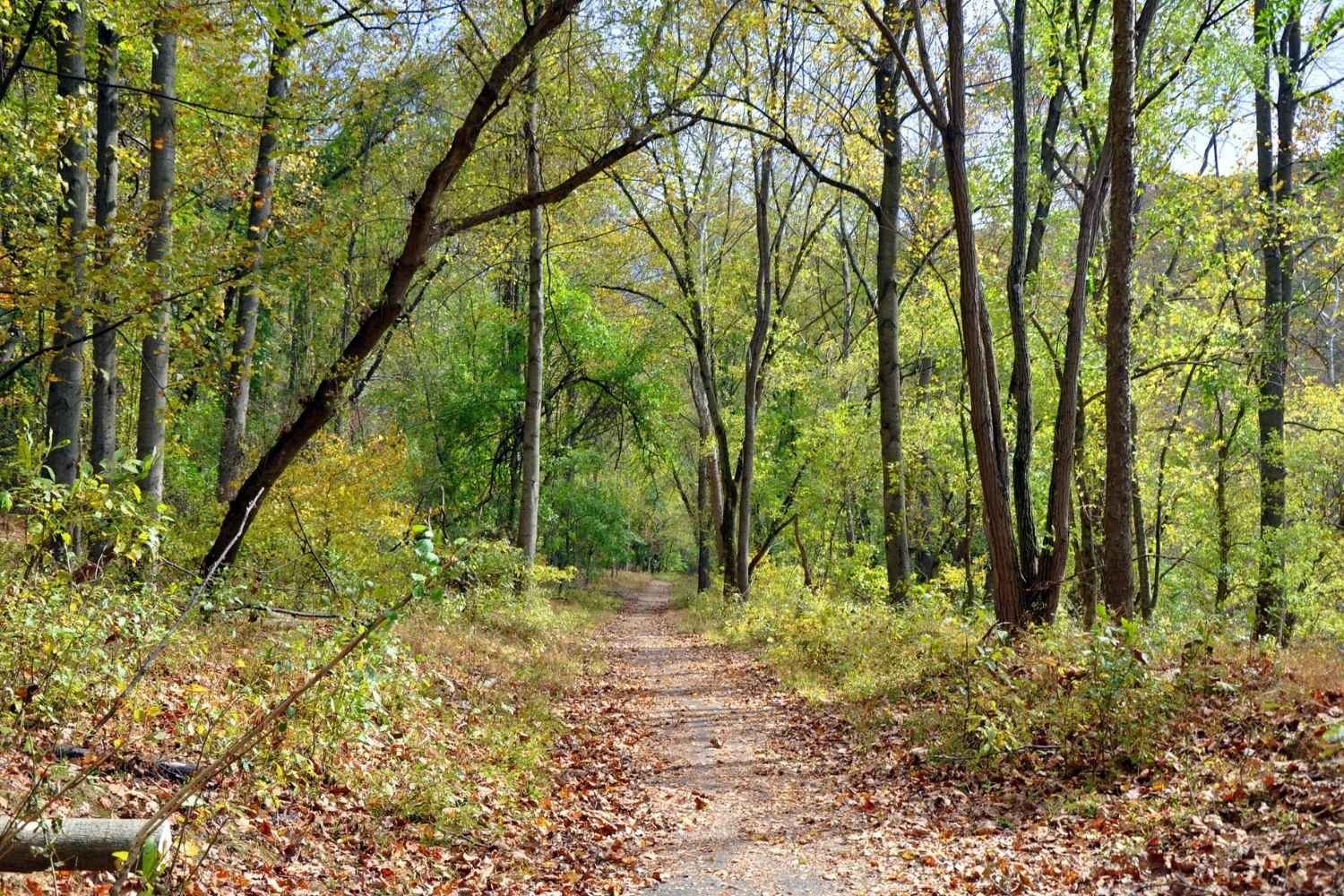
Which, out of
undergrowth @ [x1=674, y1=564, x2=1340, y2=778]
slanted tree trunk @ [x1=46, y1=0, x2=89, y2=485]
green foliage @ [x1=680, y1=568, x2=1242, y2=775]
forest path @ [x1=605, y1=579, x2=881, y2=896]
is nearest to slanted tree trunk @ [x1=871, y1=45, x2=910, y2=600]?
green foliage @ [x1=680, y1=568, x2=1242, y2=775]

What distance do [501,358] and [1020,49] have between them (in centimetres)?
1628

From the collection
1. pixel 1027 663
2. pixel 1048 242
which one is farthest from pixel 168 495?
pixel 1048 242

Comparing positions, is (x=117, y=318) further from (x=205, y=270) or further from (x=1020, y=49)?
(x=1020, y=49)

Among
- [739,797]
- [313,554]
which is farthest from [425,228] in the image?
[739,797]

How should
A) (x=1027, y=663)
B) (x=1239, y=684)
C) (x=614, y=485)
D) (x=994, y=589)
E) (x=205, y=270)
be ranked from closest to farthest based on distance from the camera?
1. (x=1239, y=684)
2. (x=205, y=270)
3. (x=1027, y=663)
4. (x=994, y=589)
5. (x=614, y=485)

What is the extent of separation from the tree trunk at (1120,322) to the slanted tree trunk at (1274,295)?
7275mm

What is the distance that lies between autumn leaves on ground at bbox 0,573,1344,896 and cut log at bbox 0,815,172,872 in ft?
0.55

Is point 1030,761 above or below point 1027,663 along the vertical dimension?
below

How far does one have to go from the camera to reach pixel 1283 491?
16.8 metres

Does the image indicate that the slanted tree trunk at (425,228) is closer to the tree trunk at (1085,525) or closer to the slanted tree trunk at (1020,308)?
the slanted tree trunk at (1020,308)

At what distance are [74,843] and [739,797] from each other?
4887 mm

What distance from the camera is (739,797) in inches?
275

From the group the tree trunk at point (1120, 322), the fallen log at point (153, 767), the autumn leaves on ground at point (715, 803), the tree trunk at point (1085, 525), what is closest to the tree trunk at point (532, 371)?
the autumn leaves on ground at point (715, 803)

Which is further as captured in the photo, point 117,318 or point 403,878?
point 117,318
